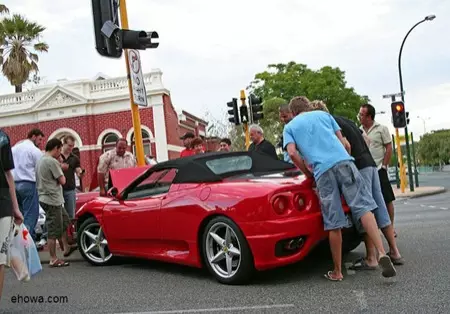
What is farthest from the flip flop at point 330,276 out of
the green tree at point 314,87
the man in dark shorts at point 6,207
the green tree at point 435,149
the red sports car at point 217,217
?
the green tree at point 435,149

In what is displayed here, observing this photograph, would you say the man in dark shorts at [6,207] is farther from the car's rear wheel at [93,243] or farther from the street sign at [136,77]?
the street sign at [136,77]

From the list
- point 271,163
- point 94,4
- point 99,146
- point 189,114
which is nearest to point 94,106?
point 99,146

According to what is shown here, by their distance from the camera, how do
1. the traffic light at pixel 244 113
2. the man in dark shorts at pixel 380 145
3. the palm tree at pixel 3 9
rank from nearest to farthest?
the man in dark shorts at pixel 380 145 < the traffic light at pixel 244 113 < the palm tree at pixel 3 9

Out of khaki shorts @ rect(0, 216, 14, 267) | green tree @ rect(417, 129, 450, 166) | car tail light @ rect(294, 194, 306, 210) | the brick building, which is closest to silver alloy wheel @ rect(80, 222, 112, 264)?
khaki shorts @ rect(0, 216, 14, 267)

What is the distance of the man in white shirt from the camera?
6.94 meters

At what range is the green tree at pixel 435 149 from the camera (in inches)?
3863

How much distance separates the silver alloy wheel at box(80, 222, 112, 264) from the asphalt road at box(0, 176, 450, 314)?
0.24 m

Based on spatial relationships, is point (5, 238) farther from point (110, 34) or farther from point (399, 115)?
point (399, 115)

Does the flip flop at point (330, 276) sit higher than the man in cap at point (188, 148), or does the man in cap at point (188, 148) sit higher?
the man in cap at point (188, 148)

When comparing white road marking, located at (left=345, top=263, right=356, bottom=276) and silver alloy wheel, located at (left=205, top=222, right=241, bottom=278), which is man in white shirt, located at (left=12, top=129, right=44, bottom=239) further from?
white road marking, located at (left=345, top=263, right=356, bottom=276)

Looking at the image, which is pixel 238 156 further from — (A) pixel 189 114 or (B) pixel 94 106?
(A) pixel 189 114

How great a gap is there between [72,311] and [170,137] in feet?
76.5

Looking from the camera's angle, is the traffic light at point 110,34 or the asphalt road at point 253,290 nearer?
the asphalt road at point 253,290

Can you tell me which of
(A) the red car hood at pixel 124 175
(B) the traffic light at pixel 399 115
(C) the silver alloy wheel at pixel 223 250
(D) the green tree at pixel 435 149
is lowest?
(D) the green tree at pixel 435 149
